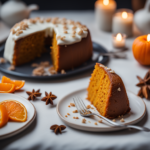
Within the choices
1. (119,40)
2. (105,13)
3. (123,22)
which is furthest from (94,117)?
(105,13)

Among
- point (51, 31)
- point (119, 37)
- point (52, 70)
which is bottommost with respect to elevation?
point (52, 70)

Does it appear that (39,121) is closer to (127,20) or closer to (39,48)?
(39,48)

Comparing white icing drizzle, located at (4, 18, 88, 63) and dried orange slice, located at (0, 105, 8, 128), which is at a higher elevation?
white icing drizzle, located at (4, 18, 88, 63)

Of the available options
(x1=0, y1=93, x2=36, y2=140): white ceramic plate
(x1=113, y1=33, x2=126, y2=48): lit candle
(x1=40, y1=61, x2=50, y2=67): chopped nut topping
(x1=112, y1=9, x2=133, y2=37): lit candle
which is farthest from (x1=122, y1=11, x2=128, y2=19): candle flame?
(x1=0, y1=93, x2=36, y2=140): white ceramic plate

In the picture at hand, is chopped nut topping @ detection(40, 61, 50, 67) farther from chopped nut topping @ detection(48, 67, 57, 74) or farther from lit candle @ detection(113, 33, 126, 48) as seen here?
lit candle @ detection(113, 33, 126, 48)

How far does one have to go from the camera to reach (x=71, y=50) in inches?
69.8

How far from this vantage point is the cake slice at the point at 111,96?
120 centimetres

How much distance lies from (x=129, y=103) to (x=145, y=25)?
1.26m

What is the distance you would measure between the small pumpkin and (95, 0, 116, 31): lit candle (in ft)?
2.79

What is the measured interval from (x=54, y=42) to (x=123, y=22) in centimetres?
92

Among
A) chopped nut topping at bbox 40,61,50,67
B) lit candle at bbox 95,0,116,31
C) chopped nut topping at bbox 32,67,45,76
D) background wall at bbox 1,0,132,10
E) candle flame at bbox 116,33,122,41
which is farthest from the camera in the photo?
background wall at bbox 1,0,132,10

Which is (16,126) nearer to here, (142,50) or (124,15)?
(142,50)

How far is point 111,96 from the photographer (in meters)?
1.19

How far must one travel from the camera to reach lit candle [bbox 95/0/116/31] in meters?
2.55
